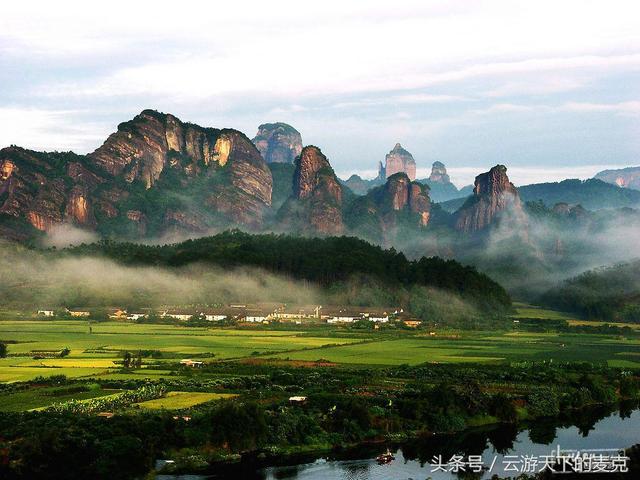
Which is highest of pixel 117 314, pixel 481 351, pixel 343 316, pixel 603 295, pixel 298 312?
pixel 603 295

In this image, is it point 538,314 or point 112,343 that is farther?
point 538,314

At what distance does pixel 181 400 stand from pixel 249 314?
69.1 meters

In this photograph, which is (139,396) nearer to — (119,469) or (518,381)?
(119,469)

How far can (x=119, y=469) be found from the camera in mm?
47562

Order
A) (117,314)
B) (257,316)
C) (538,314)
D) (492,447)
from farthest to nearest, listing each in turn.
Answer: (538,314), (117,314), (257,316), (492,447)

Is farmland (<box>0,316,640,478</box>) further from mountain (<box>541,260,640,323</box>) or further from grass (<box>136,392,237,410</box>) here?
mountain (<box>541,260,640,323</box>)

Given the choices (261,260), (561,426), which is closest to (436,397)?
(561,426)

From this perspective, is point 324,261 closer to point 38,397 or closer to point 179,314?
point 179,314

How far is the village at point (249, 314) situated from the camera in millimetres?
126756

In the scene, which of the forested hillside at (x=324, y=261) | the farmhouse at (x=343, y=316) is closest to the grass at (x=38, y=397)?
the farmhouse at (x=343, y=316)

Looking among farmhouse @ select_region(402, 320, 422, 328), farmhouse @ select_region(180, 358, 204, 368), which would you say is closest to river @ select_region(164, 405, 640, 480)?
farmhouse @ select_region(180, 358, 204, 368)

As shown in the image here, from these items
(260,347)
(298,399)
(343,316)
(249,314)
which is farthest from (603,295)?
(298,399)

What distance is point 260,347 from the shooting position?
3728 inches

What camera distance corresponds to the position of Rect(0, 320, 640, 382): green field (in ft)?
262
